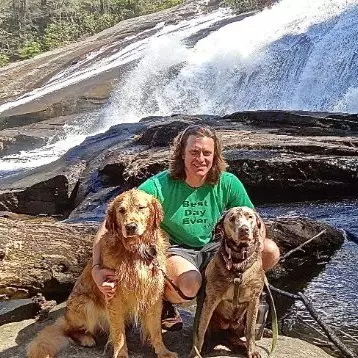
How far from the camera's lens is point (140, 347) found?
13.6 feet

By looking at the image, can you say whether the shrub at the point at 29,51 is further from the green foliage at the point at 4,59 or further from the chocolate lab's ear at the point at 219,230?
the chocolate lab's ear at the point at 219,230

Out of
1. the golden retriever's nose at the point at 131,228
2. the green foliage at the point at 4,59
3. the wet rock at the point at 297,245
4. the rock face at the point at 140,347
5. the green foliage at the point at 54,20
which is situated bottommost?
the wet rock at the point at 297,245

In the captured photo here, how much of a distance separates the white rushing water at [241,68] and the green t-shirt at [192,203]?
479 inches

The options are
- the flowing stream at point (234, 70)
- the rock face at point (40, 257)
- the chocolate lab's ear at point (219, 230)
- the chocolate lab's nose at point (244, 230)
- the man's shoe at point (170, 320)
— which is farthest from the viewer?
the flowing stream at point (234, 70)

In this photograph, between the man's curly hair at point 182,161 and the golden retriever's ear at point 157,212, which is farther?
the man's curly hair at point 182,161

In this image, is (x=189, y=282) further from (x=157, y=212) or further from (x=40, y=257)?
(x=40, y=257)

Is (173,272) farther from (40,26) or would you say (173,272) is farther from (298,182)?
(40,26)

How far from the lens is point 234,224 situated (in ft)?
11.7

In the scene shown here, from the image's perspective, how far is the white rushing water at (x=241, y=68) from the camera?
17.2 meters

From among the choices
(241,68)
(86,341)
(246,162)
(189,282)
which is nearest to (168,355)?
(189,282)

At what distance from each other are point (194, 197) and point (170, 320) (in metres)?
0.96

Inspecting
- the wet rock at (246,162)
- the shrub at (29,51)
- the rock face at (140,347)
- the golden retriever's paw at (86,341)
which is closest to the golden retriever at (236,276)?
the rock face at (140,347)

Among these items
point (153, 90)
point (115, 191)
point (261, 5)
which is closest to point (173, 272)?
point (115, 191)

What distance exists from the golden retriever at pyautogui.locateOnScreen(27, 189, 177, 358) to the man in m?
0.17
